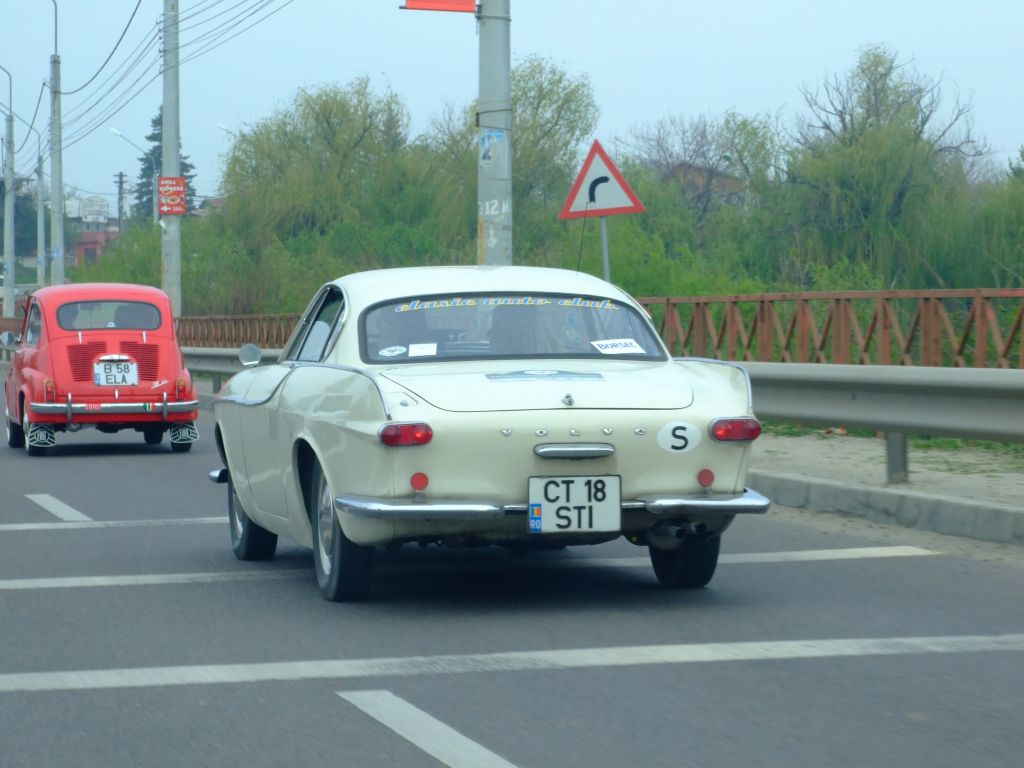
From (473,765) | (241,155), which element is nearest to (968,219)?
(473,765)

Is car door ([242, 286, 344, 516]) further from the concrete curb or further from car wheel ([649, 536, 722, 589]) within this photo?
the concrete curb

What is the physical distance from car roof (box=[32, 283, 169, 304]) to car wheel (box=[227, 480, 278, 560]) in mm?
9419

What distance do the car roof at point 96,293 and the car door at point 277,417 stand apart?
9770 millimetres

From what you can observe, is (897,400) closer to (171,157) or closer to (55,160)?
(171,157)

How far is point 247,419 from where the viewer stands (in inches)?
354

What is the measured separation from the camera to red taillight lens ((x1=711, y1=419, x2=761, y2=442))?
24.2ft

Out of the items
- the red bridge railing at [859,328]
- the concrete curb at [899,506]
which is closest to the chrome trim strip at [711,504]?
the concrete curb at [899,506]

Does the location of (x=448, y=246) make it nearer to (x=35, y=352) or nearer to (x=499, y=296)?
(x=35, y=352)

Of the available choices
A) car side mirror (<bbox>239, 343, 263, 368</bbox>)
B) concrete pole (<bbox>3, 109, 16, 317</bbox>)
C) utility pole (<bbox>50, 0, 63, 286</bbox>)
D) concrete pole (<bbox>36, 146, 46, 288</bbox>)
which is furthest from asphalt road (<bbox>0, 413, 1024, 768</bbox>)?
concrete pole (<bbox>3, 109, 16, 317</bbox>)

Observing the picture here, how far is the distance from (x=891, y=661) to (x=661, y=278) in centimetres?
2659

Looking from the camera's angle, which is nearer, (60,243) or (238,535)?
(238,535)

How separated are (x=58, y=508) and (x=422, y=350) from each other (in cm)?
505

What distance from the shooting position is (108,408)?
1747 centimetres

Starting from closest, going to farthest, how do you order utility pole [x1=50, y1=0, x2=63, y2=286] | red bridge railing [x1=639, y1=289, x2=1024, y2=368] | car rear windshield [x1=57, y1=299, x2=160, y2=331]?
red bridge railing [x1=639, y1=289, x2=1024, y2=368], car rear windshield [x1=57, y1=299, x2=160, y2=331], utility pole [x1=50, y1=0, x2=63, y2=286]
